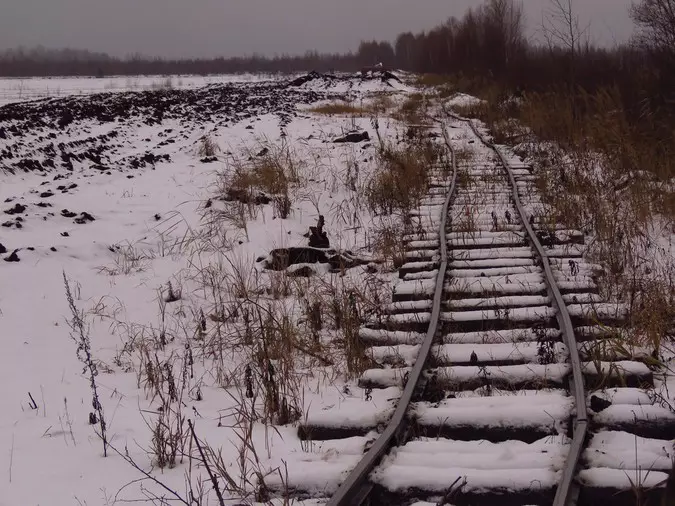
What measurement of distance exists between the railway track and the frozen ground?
31cm

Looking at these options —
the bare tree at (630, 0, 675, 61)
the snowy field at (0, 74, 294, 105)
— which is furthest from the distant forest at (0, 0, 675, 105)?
the snowy field at (0, 74, 294, 105)

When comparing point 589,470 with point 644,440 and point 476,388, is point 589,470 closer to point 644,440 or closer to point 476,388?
point 644,440

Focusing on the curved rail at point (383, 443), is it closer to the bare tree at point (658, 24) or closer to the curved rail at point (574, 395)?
the curved rail at point (574, 395)

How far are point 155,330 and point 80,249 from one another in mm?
2309

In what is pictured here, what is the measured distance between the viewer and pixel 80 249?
7.34 meters

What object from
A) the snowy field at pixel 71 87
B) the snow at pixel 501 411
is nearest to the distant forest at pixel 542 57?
the snow at pixel 501 411

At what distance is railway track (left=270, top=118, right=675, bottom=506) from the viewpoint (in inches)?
112

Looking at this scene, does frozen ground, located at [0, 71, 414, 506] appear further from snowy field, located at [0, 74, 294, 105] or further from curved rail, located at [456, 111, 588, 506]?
snowy field, located at [0, 74, 294, 105]

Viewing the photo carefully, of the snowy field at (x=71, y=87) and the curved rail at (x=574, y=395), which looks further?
the snowy field at (x=71, y=87)

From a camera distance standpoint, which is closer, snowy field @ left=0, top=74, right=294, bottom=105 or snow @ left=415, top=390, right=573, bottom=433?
snow @ left=415, top=390, right=573, bottom=433

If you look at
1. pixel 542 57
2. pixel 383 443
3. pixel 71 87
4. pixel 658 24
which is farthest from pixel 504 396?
pixel 71 87

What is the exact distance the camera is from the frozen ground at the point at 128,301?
3395mm

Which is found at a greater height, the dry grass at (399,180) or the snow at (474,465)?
the dry grass at (399,180)

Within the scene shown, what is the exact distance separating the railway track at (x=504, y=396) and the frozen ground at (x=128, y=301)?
307mm
